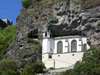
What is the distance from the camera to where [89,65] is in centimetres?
4500

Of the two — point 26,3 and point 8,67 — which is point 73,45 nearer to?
point 8,67

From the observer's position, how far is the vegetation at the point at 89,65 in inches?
1742

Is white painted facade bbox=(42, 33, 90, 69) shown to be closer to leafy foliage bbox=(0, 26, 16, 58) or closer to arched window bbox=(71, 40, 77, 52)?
arched window bbox=(71, 40, 77, 52)

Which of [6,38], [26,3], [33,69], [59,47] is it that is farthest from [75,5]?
[6,38]

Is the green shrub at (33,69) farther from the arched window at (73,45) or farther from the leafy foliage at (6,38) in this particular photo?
the leafy foliage at (6,38)

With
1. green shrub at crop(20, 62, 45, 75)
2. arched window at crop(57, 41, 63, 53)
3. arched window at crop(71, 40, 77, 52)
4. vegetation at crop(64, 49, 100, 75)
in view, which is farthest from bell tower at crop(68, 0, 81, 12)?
green shrub at crop(20, 62, 45, 75)

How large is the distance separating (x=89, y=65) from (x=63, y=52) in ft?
23.4

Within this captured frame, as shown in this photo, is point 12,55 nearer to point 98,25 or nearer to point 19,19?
point 19,19

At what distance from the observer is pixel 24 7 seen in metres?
59.3

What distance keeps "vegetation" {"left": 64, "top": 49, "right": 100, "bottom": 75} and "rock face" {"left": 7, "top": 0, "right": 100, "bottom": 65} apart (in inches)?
112

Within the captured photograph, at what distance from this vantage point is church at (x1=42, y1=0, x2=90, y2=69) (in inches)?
2008

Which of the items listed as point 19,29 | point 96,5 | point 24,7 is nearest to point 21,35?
point 19,29

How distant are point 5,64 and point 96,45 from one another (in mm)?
10384

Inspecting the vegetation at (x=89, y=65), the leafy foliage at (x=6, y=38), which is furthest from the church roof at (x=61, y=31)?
the leafy foliage at (x=6, y=38)
